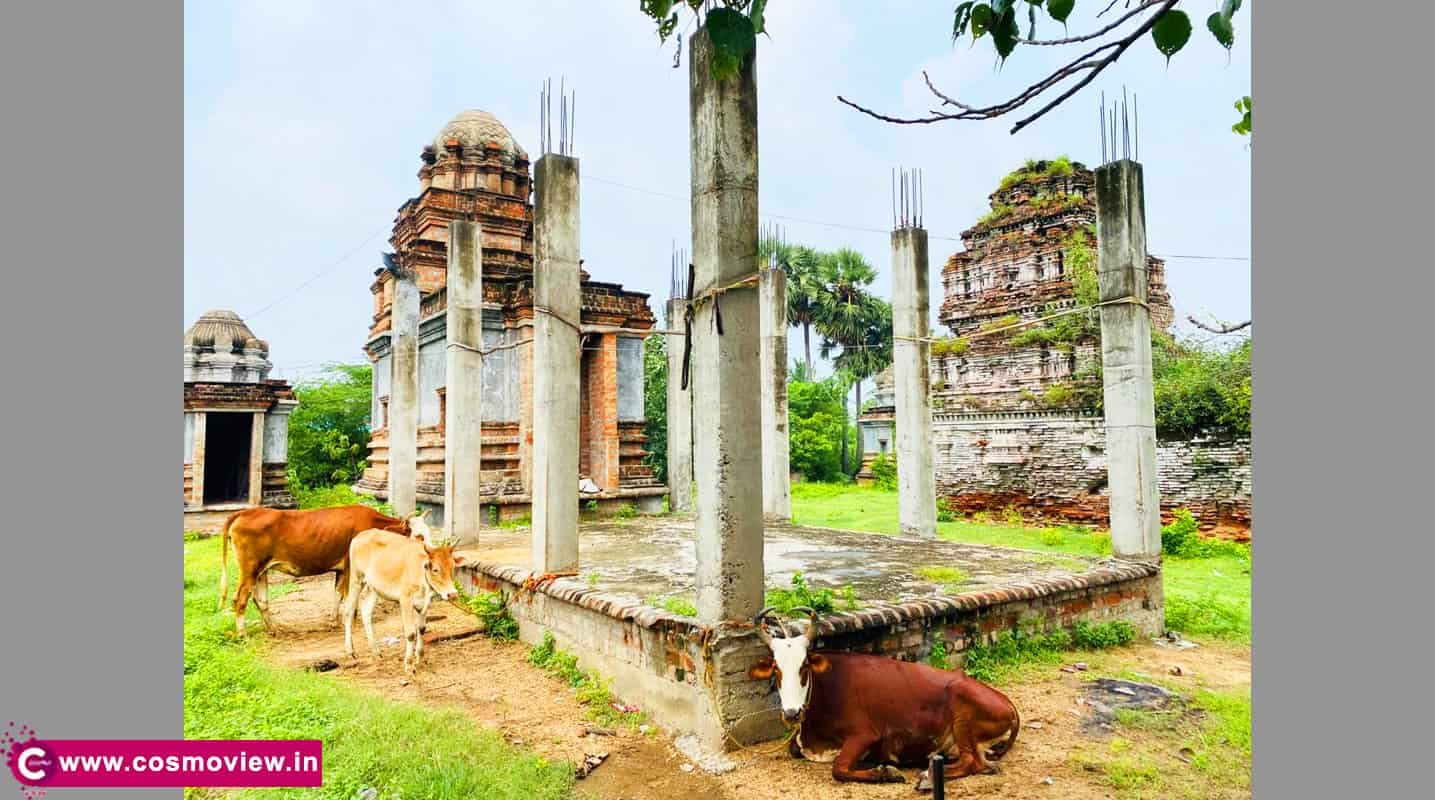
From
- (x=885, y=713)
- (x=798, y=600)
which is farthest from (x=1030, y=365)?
(x=885, y=713)

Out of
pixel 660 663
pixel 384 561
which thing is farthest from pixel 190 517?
pixel 660 663

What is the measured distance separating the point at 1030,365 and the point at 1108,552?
684cm

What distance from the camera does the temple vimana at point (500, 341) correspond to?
45.8 feet

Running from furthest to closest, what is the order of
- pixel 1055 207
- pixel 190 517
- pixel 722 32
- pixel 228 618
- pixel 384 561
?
pixel 1055 207
pixel 190 517
pixel 228 618
pixel 384 561
pixel 722 32

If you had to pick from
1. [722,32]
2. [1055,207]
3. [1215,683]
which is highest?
[1055,207]

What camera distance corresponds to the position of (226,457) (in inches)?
843

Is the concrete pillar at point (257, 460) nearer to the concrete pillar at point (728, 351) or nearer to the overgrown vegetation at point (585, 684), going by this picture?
the overgrown vegetation at point (585, 684)

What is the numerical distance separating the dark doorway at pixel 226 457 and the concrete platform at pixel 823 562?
1319cm

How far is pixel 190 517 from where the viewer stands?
55.4 ft

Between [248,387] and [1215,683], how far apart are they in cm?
1931

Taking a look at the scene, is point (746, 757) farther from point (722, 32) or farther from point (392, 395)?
point (392, 395)

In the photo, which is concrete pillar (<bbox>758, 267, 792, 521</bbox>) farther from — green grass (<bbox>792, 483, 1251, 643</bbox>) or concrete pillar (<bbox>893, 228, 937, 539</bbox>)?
concrete pillar (<bbox>893, 228, 937, 539</bbox>)

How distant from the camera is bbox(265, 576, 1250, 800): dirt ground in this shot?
14.3 feet
